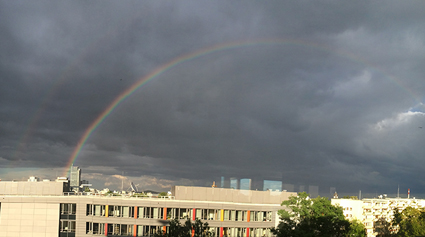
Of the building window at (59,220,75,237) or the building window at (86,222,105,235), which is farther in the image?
the building window at (59,220,75,237)

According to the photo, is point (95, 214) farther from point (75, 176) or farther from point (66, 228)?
point (75, 176)

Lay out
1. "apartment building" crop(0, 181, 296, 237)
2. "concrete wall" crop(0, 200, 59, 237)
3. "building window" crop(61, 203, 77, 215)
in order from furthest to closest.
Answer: "building window" crop(61, 203, 77, 215) < "concrete wall" crop(0, 200, 59, 237) < "apartment building" crop(0, 181, 296, 237)

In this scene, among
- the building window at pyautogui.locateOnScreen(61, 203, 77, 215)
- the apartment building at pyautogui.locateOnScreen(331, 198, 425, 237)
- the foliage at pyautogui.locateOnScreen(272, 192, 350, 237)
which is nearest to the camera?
the foliage at pyautogui.locateOnScreen(272, 192, 350, 237)

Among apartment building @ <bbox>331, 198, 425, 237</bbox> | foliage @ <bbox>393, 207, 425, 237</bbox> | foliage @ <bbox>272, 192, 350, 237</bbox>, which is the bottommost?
apartment building @ <bbox>331, 198, 425, 237</bbox>

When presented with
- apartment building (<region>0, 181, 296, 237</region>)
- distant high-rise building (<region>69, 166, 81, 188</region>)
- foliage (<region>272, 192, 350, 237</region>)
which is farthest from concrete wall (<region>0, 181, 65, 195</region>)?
foliage (<region>272, 192, 350, 237</region>)

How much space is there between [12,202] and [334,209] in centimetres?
8080

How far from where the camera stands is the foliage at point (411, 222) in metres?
92.7

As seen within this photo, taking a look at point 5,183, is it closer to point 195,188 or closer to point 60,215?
point 60,215

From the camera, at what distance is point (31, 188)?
10431 centimetres

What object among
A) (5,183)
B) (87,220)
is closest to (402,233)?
(87,220)

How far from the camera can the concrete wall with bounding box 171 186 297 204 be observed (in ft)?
336

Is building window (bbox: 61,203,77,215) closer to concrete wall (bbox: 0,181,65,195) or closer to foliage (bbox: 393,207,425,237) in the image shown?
concrete wall (bbox: 0,181,65,195)

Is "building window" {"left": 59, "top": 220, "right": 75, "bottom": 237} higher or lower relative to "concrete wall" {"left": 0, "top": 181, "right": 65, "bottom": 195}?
lower

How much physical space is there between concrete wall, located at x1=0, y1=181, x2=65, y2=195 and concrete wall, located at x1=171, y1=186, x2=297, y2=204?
32684 mm
